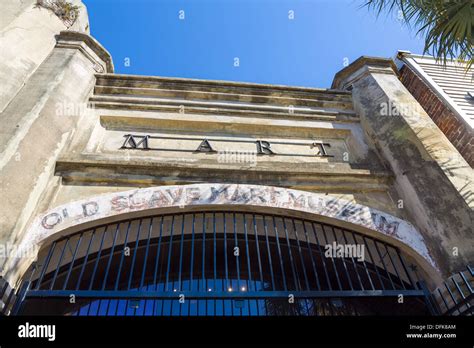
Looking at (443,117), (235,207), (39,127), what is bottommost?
(235,207)

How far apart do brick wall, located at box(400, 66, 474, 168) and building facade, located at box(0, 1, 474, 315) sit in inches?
10.1

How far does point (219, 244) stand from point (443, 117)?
538 centimetres

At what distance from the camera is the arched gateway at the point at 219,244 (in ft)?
11.8

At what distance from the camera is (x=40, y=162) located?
12.7 ft

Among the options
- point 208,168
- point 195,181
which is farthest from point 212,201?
point 208,168

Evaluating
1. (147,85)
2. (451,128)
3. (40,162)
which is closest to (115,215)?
(40,162)

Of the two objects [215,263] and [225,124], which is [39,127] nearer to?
[225,124]

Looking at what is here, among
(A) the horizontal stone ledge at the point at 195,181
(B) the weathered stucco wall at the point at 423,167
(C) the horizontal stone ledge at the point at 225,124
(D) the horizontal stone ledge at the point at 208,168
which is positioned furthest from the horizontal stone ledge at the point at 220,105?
(A) the horizontal stone ledge at the point at 195,181

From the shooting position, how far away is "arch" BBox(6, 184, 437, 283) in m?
3.62

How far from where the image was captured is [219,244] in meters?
A: 4.35

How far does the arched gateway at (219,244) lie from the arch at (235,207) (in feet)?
0.04

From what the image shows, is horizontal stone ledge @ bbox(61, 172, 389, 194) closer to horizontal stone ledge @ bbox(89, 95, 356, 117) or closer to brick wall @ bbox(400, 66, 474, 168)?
horizontal stone ledge @ bbox(89, 95, 356, 117)

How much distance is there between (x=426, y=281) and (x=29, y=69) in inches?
277

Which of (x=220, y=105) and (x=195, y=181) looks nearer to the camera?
(x=195, y=181)
